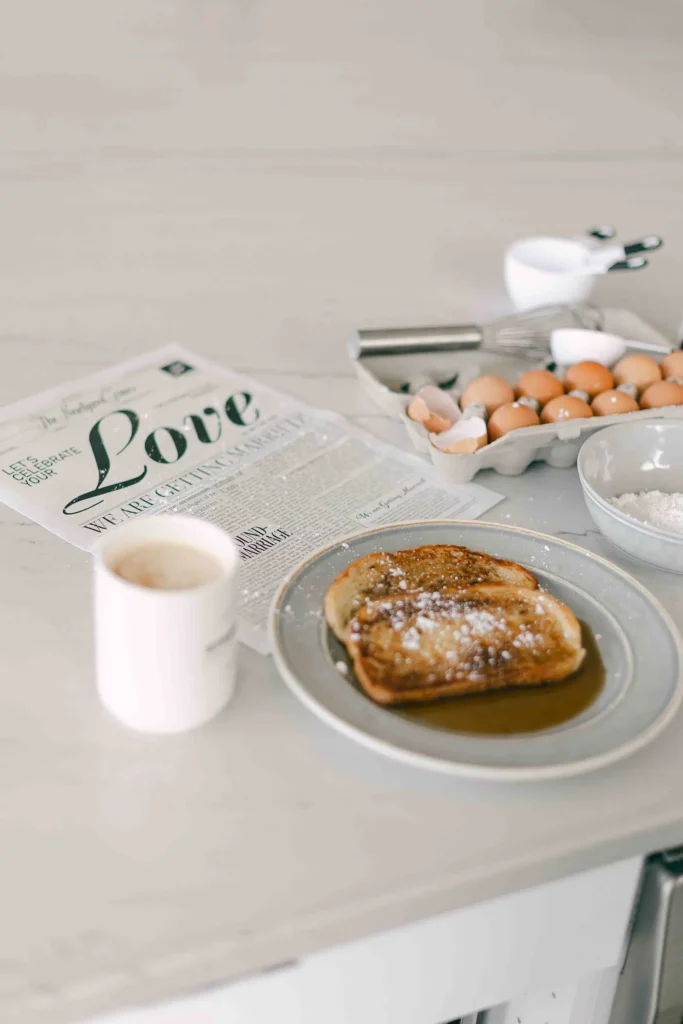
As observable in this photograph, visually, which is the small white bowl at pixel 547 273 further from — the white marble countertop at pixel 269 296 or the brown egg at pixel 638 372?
the brown egg at pixel 638 372

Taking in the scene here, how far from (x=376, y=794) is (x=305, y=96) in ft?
4.78

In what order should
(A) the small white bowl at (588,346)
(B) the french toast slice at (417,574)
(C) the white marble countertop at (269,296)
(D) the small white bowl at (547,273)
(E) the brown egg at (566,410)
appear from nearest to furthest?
1. (C) the white marble countertop at (269,296)
2. (B) the french toast slice at (417,574)
3. (E) the brown egg at (566,410)
4. (A) the small white bowl at (588,346)
5. (D) the small white bowl at (547,273)

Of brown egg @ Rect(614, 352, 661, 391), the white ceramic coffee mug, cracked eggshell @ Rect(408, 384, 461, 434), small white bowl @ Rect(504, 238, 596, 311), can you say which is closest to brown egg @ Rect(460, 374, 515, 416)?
cracked eggshell @ Rect(408, 384, 461, 434)

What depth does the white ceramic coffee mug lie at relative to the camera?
59 centimetres

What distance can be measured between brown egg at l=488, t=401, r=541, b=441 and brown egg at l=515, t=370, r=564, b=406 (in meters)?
0.05

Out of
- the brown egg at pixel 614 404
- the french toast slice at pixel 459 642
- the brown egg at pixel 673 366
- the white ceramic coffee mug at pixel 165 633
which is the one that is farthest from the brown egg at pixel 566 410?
the white ceramic coffee mug at pixel 165 633

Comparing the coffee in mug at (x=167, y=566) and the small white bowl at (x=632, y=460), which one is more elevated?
the coffee in mug at (x=167, y=566)

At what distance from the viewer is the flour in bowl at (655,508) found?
84cm

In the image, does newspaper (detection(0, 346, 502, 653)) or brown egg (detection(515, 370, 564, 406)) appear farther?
brown egg (detection(515, 370, 564, 406))

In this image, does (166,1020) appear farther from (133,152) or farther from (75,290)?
(133,152)

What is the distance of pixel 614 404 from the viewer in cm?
95

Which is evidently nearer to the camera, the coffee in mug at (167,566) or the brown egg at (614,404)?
the coffee in mug at (167,566)

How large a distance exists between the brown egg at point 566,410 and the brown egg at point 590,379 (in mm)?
42

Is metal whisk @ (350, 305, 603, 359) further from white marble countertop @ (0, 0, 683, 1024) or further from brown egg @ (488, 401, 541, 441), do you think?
brown egg @ (488, 401, 541, 441)
